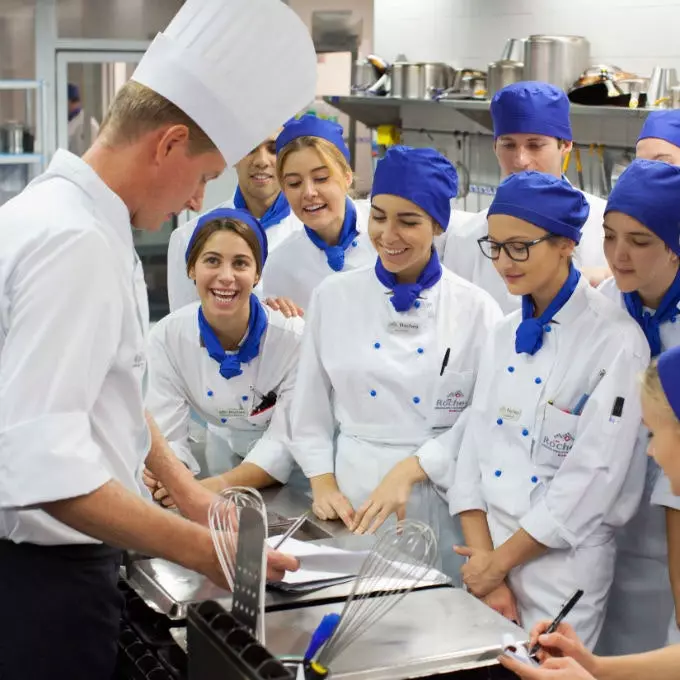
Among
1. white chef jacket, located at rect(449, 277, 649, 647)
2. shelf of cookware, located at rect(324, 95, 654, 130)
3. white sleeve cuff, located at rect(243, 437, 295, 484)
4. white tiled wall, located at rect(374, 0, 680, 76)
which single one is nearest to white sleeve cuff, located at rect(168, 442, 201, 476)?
white sleeve cuff, located at rect(243, 437, 295, 484)

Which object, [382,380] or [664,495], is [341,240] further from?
[664,495]

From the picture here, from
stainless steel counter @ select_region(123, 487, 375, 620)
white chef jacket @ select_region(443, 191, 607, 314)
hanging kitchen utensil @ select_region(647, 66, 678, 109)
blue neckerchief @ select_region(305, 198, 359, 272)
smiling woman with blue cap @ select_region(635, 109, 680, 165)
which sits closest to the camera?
stainless steel counter @ select_region(123, 487, 375, 620)

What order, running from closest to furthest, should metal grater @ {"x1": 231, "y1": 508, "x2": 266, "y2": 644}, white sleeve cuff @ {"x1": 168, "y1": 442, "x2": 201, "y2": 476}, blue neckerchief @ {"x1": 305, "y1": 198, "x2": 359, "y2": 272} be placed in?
1. metal grater @ {"x1": 231, "y1": 508, "x2": 266, "y2": 644}
2. white sleeve cuff @ {"x1": 168, "y1": 442, "x2": 201, "y2": 476}
3. blue neckerchief @ {"x1": 305, "y1": 198, "x2": 359, "y2": 272}

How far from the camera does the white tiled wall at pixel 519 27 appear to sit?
3.74 meters

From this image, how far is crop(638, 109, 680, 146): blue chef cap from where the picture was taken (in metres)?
2.58

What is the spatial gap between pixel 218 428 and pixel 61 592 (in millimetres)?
1277

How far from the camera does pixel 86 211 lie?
1305 millimetres

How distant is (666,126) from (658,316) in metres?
0.68

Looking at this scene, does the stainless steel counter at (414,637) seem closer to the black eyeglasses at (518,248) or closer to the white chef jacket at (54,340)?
the white chef jacket at (54,340)

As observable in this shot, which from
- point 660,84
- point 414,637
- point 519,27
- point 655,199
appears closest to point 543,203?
point 655,199

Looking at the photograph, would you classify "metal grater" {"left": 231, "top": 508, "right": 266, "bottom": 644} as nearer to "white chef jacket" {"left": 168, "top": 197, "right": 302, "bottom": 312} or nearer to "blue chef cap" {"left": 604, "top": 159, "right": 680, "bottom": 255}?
"blue chef cap" {"left": 604, "top": 159, "right": 680, "bottom": 255}

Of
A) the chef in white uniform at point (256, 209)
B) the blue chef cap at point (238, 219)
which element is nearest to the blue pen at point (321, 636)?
the blue chef cap at point (238, 219)

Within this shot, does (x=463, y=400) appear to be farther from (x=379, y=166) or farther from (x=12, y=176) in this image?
(x=12, y=176)

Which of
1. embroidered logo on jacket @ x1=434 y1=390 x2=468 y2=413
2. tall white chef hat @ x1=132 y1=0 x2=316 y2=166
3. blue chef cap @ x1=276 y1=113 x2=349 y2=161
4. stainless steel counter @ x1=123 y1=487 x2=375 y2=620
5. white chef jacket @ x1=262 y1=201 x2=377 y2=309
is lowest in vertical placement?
stainless steel counter @ x1=123 y1=487 x2=375 y2=620
